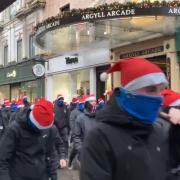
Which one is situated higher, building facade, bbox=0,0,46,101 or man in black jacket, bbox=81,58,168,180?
building facade, bbox=0,0,46,101

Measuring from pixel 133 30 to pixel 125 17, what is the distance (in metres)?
2.10

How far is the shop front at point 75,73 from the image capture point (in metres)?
23.5

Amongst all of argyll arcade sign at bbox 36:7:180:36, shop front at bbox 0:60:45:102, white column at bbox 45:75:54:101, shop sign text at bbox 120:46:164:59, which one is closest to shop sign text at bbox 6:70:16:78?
shop front at bbox 0:60:45:102

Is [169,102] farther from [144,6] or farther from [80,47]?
[80,47]

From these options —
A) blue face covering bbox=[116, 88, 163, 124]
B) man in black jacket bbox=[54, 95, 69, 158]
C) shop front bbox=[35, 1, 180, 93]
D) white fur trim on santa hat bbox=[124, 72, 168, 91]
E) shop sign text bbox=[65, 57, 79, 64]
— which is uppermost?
shop front bbox=[35, 1, 180, 93]

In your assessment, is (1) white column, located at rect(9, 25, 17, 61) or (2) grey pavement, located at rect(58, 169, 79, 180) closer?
(2) grey pavement, located at rect(58, 169, 79, 180)

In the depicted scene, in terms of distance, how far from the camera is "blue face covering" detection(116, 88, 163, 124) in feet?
9.05

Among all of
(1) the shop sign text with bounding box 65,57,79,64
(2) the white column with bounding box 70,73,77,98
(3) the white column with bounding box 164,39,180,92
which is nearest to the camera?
(3) the white column with bounding box 164,39,180,92

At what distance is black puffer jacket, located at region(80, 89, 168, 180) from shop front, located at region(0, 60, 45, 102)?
25181 mm

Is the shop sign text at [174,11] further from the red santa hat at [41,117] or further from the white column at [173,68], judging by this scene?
the red santa hat at [41,117]

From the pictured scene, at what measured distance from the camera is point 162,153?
9.55 ft

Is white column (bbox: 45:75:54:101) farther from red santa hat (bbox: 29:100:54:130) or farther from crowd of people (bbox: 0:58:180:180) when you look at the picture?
crowd of people (bbox: 0:58:180:180)

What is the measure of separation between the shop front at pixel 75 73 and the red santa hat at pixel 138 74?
1941 centimetres

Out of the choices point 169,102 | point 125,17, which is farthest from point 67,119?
point 169,102
